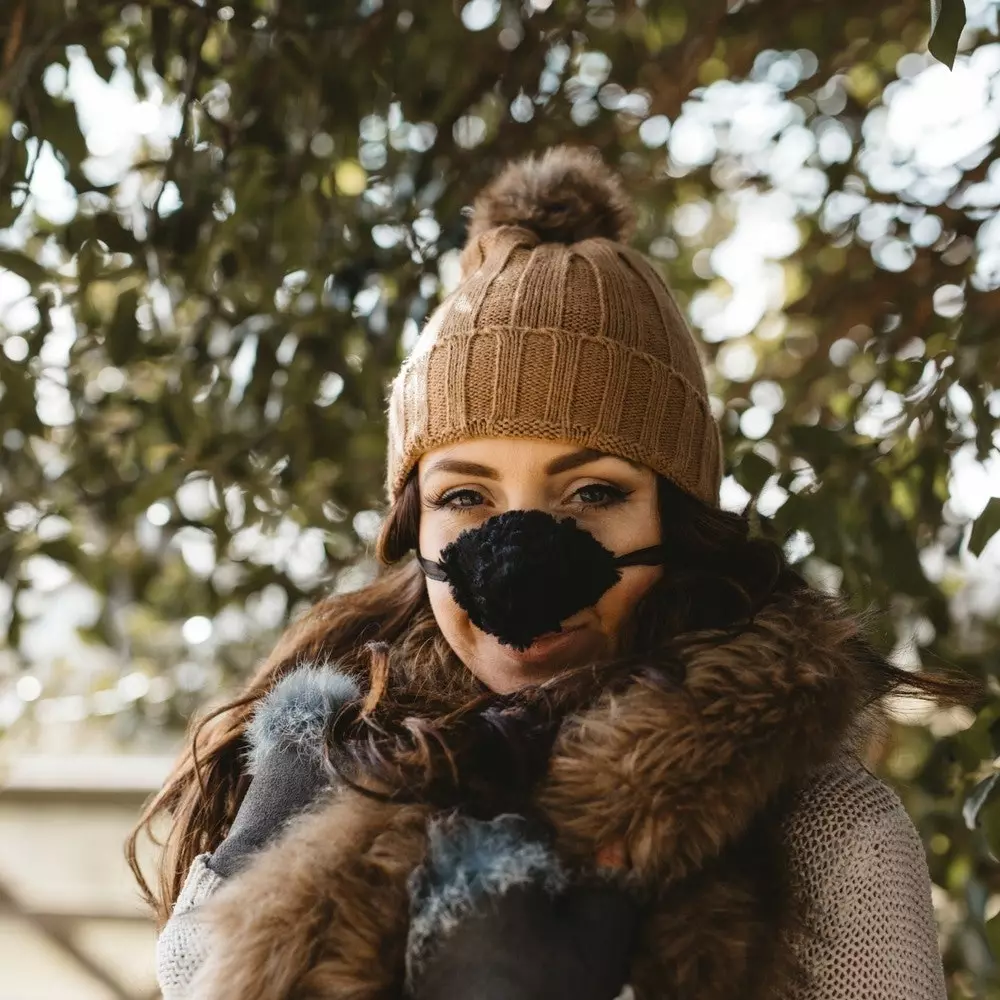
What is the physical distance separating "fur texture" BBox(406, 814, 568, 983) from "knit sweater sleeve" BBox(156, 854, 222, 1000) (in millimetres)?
288

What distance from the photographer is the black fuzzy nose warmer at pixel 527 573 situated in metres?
1.17

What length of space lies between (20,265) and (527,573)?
0.77 meters

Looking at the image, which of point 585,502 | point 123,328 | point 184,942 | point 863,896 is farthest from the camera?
point 123,328

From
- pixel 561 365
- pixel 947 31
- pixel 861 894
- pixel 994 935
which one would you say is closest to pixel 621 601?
pixel 561 365

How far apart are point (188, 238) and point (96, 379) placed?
2.21 ft

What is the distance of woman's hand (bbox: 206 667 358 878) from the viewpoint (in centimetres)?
115

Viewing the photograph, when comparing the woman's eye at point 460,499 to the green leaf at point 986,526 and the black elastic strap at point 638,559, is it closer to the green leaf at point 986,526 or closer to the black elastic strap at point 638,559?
the black elastic strap at point 638,559

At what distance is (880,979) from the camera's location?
1.03m

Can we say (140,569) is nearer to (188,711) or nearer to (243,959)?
(188,711)

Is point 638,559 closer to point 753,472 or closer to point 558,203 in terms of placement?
point 753,472

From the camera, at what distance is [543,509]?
4.09 feet

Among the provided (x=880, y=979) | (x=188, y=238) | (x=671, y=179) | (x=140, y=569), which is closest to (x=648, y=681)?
(x=880, y=979)

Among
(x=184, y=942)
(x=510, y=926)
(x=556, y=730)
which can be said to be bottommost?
(x=184, y=942)

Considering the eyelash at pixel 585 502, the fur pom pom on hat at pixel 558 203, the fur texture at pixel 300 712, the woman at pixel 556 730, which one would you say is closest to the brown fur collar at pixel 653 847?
the woman at pixel 556 730
